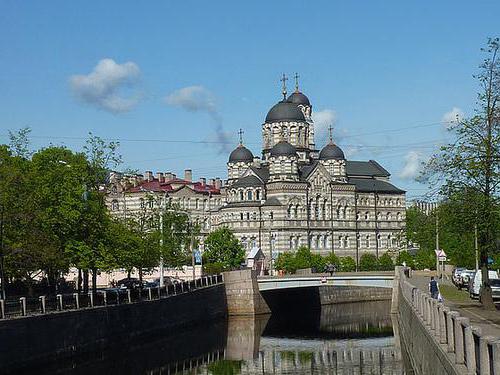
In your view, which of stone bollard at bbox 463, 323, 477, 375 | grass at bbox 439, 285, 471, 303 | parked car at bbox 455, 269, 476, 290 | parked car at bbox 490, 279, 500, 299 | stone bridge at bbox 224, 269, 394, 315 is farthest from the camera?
stone bridge at bbox 224, 269, 394, 315

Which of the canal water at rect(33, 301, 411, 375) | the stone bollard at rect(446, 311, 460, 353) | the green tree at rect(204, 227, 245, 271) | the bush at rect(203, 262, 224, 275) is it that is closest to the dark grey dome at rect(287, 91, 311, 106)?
the green tree at rect(204, 227, 245, 271)

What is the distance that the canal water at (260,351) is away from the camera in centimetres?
4619

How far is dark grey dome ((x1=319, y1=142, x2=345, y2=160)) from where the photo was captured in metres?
138

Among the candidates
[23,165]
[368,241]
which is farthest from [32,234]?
[368,241]

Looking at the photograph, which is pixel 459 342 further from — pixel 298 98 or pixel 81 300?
pixel 298 98

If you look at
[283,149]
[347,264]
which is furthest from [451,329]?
[283,149]

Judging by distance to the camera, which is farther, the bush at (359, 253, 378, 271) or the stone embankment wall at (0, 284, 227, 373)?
the bush at (359, 253, 378, 271)

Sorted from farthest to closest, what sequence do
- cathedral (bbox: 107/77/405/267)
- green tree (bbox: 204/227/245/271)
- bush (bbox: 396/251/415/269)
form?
cathedral (bbox: 107/77/405/267)
bush (bbox: 396/251/415/269)
green tree (bbox: 204/227/245/271)

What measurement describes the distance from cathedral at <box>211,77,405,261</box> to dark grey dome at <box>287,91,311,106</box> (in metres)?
0.15

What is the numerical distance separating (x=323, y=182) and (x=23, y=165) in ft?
263

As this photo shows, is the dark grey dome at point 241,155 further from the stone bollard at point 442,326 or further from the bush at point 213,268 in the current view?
the stone bollard at point 442,326

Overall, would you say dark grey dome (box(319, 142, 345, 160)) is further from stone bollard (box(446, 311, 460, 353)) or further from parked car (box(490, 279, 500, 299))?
stone bollard (box(446, 311, 460, 353))

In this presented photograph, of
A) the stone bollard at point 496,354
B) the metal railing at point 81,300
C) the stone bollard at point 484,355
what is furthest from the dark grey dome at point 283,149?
the stone bollard at point 496,354

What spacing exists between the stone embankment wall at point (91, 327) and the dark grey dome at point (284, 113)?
216 ft
